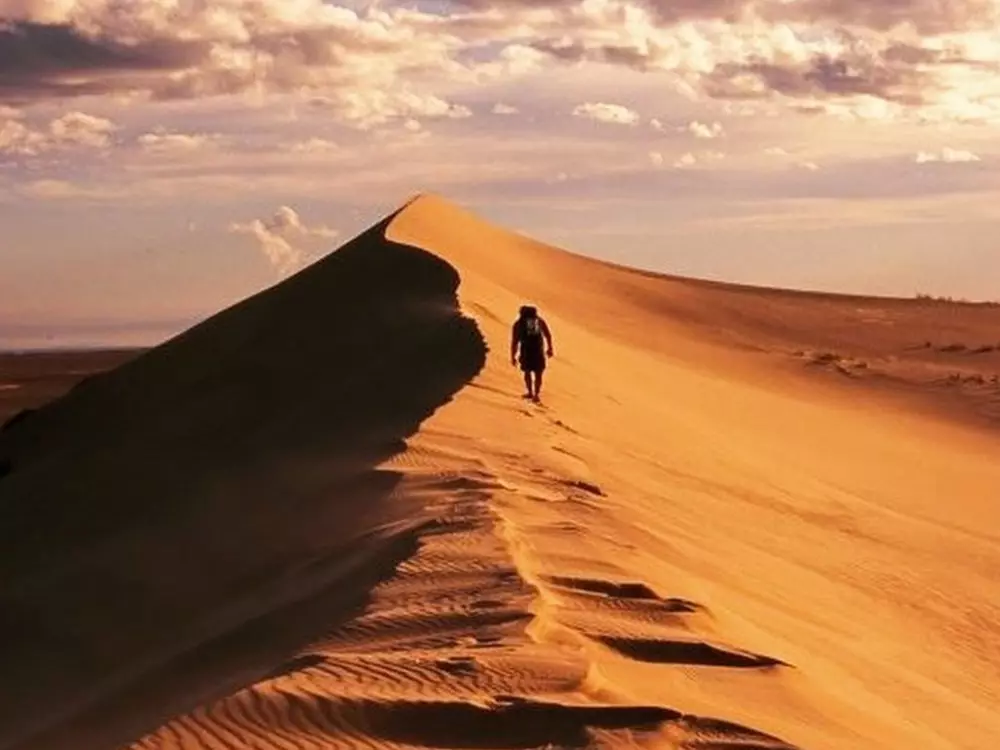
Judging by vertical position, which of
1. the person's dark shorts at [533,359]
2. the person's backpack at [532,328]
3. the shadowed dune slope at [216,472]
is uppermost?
the person's backpack at [532,328]

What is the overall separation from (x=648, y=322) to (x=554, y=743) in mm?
27767

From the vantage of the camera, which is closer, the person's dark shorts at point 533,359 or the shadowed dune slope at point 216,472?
the shadowed dune slope at point 216,472

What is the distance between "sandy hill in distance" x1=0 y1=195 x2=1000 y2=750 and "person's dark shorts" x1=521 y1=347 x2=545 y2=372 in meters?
0.47

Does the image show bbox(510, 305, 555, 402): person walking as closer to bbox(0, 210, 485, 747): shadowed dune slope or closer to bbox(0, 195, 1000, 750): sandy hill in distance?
bbox(0, 195, 1000, 750): sandy hill in distance

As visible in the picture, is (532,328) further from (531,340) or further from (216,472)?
(216,472)

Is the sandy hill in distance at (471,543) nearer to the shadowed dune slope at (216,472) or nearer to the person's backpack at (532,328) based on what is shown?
the shadowed dune slope at (216,472)

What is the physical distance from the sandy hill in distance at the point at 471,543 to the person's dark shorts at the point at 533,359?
47 cm

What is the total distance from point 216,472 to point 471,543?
759 cm

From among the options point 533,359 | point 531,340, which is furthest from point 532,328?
point 533,359

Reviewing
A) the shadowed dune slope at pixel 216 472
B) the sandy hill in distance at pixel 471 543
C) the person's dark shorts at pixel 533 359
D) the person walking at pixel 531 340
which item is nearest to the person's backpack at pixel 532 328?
the person walking at pixel 531 340

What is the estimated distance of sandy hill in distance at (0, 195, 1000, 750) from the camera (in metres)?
7.66

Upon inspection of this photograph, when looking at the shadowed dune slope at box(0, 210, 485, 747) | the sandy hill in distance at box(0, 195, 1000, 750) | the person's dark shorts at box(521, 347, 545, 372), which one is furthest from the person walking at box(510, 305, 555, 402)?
the shadowed dune slope at box(0, 210, 485, 747)

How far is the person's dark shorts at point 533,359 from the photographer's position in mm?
17938

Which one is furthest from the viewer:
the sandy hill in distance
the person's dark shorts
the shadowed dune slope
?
the person's dark shorts
